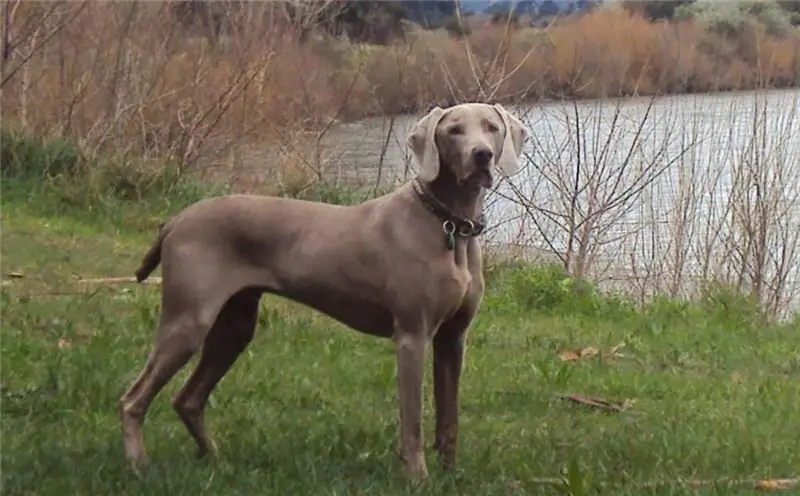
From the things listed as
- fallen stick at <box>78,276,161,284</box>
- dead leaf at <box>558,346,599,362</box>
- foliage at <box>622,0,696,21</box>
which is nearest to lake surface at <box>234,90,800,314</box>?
foliage at <box>622,0,696,21</box>

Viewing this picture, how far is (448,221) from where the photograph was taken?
447 cm

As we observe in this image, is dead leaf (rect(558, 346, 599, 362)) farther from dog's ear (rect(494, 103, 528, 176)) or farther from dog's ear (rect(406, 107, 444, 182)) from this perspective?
dog's ear (rect(406, 107, 444, 182))

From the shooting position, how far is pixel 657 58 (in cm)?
1224

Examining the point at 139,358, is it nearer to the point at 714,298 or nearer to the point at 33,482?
the point at 33,482

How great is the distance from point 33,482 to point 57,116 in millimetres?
8547

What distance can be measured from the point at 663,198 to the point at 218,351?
695cm

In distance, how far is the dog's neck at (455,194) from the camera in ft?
14.8

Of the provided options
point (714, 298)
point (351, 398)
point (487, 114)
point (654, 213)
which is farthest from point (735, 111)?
A: point (487, 114)

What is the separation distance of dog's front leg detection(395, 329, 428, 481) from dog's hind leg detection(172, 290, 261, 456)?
71 cm

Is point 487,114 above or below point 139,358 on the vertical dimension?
above

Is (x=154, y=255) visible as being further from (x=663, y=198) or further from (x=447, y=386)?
(x=663, y=198)

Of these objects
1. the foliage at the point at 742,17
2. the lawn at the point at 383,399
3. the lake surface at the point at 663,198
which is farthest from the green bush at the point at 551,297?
the foliage at the point at 742,17

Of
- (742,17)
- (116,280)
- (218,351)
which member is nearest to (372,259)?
(218,351)

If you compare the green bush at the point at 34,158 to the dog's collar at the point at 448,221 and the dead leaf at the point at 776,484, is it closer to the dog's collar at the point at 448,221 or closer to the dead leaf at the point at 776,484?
the dog's collar at the point at 448,221
